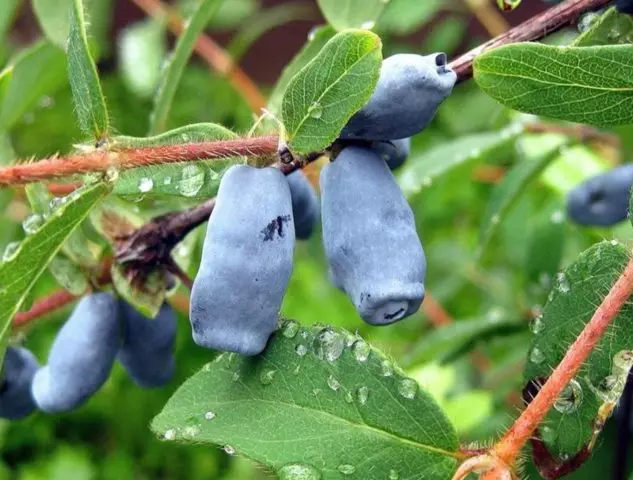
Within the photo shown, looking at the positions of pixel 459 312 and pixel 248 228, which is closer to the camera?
pixel 248 228

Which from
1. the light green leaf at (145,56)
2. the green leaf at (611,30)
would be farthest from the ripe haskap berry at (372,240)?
the light green leaf at (145,56)

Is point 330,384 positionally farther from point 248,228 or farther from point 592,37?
point 592,37

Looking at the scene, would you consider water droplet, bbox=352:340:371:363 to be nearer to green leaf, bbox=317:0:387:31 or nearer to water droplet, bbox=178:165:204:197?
water droplet, bbox=178:165:204:197

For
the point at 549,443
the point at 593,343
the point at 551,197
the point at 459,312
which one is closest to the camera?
the point at 593,343

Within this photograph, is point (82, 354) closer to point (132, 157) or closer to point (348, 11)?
point (132, 157)

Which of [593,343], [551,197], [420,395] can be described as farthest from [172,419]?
[551,197]

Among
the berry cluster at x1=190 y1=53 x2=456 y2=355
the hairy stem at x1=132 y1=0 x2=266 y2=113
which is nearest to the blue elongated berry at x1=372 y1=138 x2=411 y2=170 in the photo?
the berry cluster at x1=190 y1=53 x2=456 y2=355
